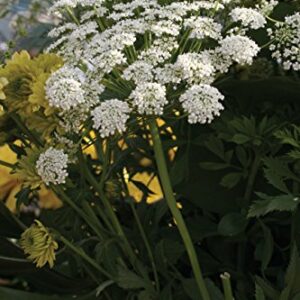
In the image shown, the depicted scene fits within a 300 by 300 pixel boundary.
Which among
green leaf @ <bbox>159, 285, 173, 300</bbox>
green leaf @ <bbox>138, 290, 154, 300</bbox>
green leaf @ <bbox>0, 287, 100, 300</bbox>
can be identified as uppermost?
green leaf @ <bbox>138, 290, 154, 300</bbox>

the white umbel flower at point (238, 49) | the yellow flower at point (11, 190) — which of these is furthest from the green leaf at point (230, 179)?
the yellow flower at point (11, 190)

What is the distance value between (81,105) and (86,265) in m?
0.16

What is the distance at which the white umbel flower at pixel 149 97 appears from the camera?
1.26 ft

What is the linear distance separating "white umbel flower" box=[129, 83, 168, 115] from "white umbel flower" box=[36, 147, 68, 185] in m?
0.05

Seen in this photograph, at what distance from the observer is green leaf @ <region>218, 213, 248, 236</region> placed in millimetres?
477

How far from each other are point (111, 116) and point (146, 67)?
35 mm

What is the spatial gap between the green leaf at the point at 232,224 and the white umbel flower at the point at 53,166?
0.41ft

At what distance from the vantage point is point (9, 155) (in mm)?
821

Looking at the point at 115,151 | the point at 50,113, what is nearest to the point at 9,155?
the point at 115,151

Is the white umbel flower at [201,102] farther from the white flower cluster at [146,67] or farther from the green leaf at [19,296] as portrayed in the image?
the green leaf at [19,296]

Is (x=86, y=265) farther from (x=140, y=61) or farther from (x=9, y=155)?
(x=9, y=155)

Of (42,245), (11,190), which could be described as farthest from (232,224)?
(11,190)

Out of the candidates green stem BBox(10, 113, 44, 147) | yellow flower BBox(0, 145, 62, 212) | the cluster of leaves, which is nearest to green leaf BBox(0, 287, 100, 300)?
the cluster of leaves

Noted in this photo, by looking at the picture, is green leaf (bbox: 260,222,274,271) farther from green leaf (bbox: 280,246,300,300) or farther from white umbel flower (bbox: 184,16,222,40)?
white umbel flower (bbox: 184,16,222,40)
